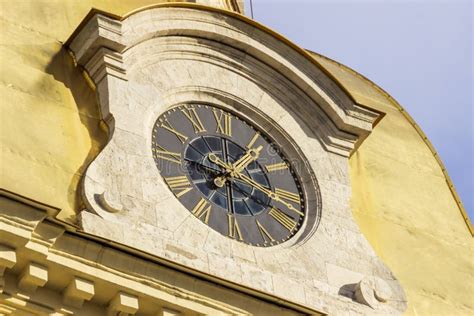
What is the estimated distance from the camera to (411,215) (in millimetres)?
27266

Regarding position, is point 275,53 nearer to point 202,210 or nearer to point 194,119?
point 194,119

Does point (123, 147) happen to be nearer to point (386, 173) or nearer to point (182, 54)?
point (182, 54)

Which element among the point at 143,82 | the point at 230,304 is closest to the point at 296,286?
the point at 230,304

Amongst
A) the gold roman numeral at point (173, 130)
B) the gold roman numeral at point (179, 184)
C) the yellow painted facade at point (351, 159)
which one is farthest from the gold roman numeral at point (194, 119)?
the yellow painted facade at point (351, 159)

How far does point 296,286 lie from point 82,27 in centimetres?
388

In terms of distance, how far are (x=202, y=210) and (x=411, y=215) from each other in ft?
11.8

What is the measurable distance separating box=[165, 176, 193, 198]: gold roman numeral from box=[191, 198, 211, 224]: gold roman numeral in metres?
0.21

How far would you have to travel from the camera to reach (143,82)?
83.3ft

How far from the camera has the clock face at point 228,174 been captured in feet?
81.6

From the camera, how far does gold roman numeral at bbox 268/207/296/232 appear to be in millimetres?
25375

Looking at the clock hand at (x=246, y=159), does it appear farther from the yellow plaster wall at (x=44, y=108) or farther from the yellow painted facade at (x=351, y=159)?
the yellow plaster wall at (x=44, y=108)

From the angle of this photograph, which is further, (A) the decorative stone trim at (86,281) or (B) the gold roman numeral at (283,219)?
(B) the gold roman numeral at (283,219)

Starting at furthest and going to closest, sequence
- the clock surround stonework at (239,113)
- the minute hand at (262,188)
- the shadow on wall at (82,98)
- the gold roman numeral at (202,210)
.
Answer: the minute hand at (262,188) < the gold roman numeral at (202,210) < the shadow on wall at (82,98) < the clock surround stonework at (239,113)

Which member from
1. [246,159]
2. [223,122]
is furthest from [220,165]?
[223,122]
